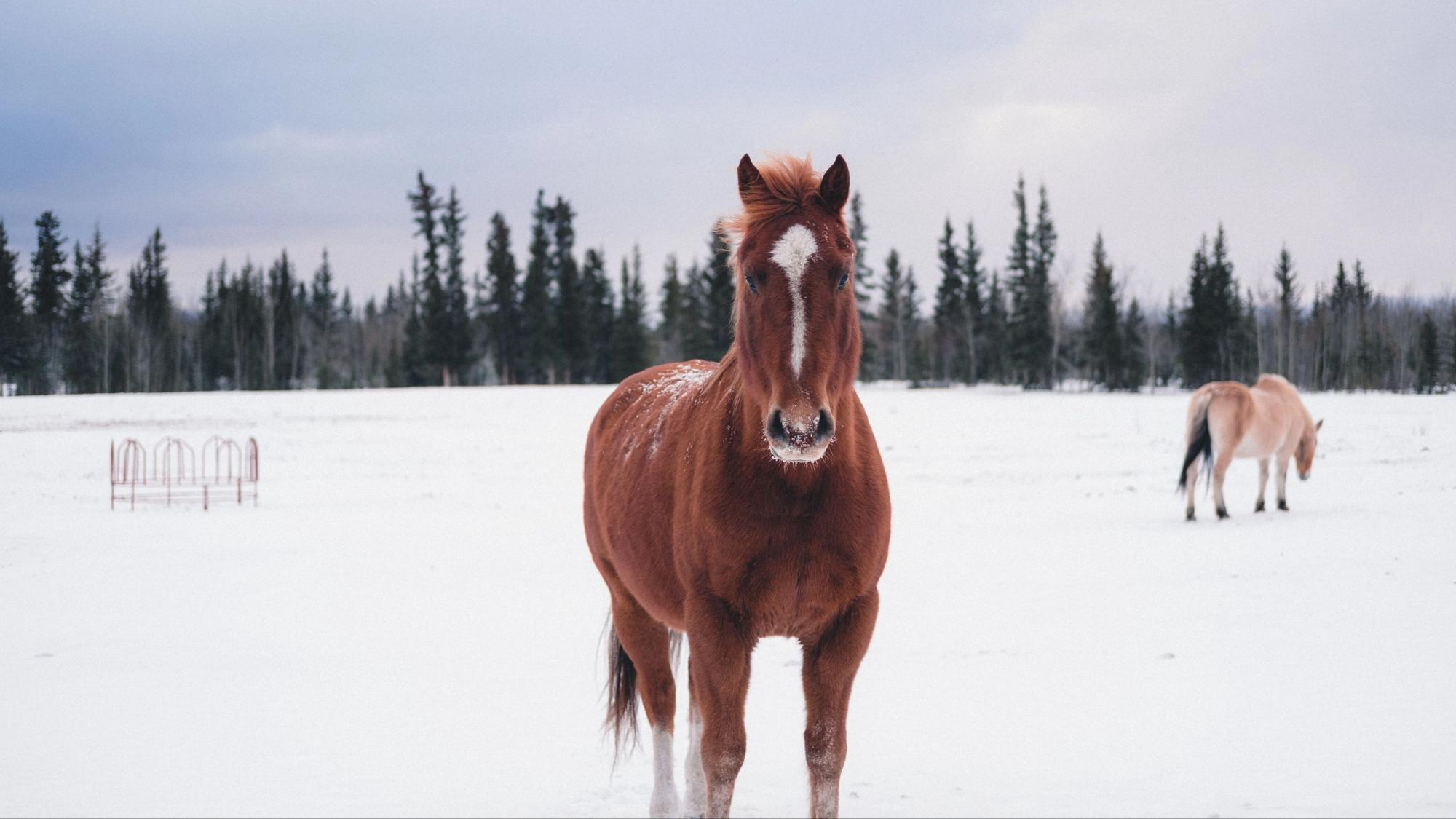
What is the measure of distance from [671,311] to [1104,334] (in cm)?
2838

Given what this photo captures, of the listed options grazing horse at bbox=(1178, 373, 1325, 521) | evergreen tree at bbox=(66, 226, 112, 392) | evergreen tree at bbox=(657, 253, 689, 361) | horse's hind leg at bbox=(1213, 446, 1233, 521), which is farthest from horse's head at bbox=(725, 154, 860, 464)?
evergreen tree at bbox=(657, 253, 689, 361)

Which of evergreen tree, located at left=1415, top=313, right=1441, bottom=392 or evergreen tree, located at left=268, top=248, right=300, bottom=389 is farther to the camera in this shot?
evergreen tree, located at left=268, top=248, right=300, bottom=389

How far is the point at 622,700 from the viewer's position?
4379mm

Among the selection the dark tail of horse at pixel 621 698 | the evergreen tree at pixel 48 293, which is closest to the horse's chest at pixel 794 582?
the dark tail of horse at pixel 621 698

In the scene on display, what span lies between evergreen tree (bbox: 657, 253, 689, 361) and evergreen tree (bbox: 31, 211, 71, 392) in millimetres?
32187

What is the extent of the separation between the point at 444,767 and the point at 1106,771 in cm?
325

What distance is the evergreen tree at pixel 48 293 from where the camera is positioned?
3111 centimetres

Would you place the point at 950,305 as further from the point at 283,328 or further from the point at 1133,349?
the point at 283,328

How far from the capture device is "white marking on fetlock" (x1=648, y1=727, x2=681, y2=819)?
3801 millimetres

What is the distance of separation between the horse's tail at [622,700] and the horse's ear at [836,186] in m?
2.51

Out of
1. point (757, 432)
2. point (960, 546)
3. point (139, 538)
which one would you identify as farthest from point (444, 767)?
point (139, 538)

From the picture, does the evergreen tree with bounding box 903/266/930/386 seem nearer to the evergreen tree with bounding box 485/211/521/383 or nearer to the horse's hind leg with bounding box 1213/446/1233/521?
the evergreen tree with bounding box 485/211/521/383

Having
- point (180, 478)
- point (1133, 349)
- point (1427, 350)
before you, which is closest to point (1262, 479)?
point (180, 478)

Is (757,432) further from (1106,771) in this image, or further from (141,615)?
(141,615)
